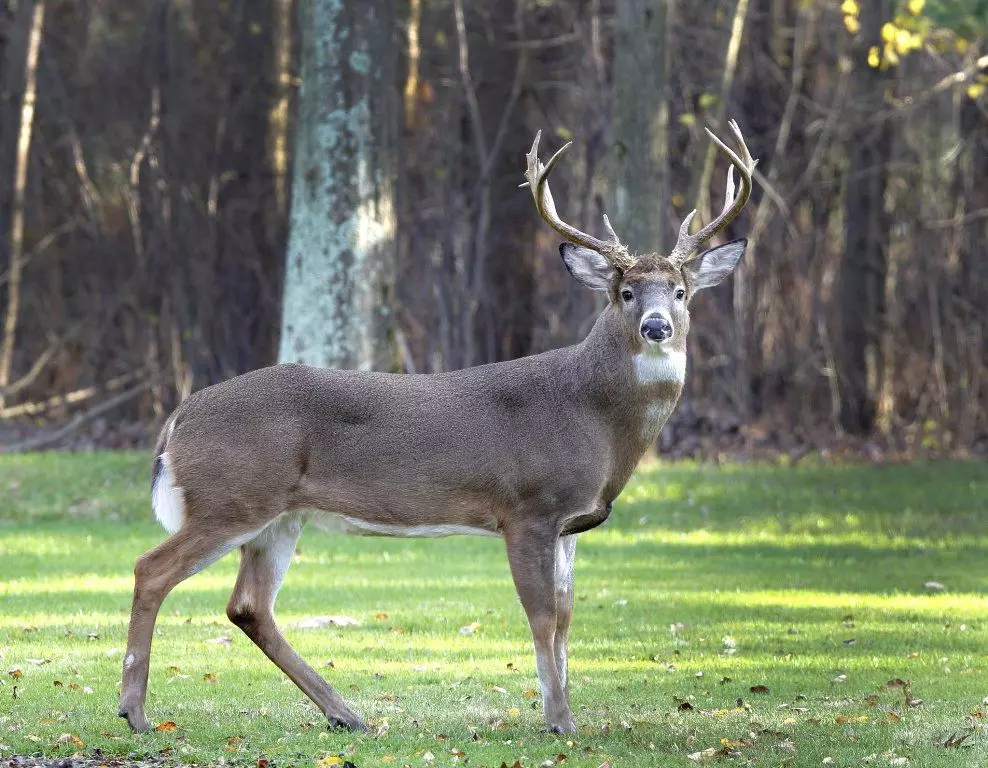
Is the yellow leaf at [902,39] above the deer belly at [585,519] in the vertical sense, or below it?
above

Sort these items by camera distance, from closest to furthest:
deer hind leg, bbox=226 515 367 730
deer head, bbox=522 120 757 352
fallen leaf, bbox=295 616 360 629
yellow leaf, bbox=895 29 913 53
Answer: deer hind leg, bbox=226 515 367 730
deer head, bbox=522 120 757 352
fallen leaf, bbox=295 616 360 629
yellow leaf, bbox=895 29 913 53

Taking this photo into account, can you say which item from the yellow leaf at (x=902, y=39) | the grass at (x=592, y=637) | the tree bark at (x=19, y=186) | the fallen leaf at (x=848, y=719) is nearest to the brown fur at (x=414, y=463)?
the grass at (x=592, y=637)

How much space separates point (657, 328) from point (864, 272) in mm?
12796

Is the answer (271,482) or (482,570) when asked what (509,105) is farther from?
(271,482)

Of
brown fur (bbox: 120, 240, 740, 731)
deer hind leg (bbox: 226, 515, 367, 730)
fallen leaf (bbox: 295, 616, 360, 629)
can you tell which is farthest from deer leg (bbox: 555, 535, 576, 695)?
fallen leaf (bbox: 295, 616, 360, 629)

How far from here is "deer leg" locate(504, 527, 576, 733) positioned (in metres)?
6.76

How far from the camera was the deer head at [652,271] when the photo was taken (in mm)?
7008

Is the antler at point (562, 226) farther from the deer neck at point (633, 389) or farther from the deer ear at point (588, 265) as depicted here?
the deer neck at point (633, 389)

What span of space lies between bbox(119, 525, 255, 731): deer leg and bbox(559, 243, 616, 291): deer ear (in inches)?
73.3

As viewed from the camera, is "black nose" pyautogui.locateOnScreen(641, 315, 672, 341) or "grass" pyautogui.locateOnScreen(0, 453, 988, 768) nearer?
"grass" pyautogui.locateOnScreen(0, 453, 988, 768)

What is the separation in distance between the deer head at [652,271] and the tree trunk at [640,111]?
7.88m

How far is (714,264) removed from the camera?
7430 millimetres

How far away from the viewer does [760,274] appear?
19.8 m

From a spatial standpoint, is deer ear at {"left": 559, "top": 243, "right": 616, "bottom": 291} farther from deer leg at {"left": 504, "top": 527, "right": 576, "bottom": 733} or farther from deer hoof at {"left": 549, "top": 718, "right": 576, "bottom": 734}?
deer hoof at {"left": 549, "top": 718, "right": 576, "bottom": 734}
